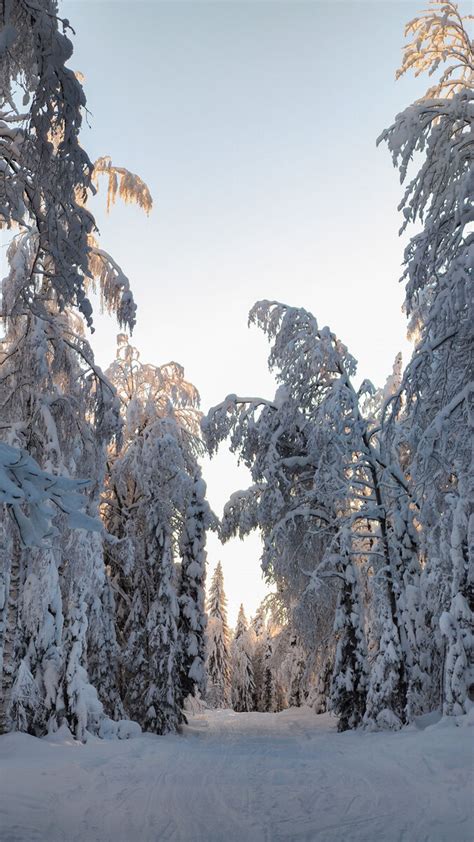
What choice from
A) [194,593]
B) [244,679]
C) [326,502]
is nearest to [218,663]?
[244,679]

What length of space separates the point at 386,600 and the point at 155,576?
7204 mm

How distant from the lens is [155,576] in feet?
64.3

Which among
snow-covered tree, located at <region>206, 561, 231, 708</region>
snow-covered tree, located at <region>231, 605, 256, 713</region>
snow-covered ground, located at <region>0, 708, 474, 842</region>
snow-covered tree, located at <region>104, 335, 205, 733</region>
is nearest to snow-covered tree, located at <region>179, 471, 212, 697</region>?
snow-covered tree, located at <region>104, 335, 205, 733</region>

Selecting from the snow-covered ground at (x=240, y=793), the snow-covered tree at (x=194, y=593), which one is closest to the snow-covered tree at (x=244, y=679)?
the snow-covered tree at (x=194, y=593)

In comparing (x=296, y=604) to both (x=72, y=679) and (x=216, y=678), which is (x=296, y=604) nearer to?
(x=72, y=679)

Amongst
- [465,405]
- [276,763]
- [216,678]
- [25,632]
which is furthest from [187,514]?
[216,678]

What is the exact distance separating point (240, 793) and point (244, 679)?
42.9 meters

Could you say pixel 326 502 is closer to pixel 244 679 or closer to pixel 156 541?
pixel 156 541

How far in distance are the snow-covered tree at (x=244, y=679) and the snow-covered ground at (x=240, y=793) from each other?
3936 cm

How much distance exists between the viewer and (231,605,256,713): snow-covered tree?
47844 millimetres

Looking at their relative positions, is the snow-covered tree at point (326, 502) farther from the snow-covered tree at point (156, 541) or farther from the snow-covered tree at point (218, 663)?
the snow-covered tree at point (218, 663)

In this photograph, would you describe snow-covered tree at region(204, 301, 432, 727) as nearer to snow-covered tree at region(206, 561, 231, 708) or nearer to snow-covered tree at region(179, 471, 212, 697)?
snow-covered tree at region(179, 471, 212, 697)

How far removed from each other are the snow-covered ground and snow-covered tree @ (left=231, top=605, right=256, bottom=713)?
39.4m

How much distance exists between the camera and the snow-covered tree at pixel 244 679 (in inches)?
1884
